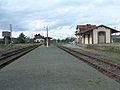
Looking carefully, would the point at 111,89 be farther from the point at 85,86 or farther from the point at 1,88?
the point at 1,88

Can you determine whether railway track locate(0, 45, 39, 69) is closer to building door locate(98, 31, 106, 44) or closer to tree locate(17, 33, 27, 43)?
building door locate(98, 31, 106, 44)

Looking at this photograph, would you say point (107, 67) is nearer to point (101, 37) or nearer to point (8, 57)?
point (8, 57)

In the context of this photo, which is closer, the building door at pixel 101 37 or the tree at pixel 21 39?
the building door at pixel 101 37

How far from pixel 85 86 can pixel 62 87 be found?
0.82m

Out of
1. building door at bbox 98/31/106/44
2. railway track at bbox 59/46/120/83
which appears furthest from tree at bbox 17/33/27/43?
railway track at bbox 59/46/120/83

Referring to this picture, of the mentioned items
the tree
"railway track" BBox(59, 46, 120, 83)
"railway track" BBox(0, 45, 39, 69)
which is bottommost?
"railway track" BBox(0, 45, 39, 69)

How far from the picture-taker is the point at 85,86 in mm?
9531

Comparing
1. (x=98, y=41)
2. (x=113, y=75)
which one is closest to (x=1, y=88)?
(x=113, y=75)

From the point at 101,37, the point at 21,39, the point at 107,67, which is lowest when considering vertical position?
the point at 107,67

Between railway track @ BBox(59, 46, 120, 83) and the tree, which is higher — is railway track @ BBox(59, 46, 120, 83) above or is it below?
below

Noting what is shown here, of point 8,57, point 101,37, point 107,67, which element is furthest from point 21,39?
point 107,67

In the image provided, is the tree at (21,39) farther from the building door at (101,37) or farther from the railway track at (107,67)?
the railway track at (107,67)

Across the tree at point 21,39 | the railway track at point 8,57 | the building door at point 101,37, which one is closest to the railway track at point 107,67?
the railway track at point 8,57

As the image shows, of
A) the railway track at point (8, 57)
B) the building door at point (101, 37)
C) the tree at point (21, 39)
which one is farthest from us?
the tree at point (21, 39)
